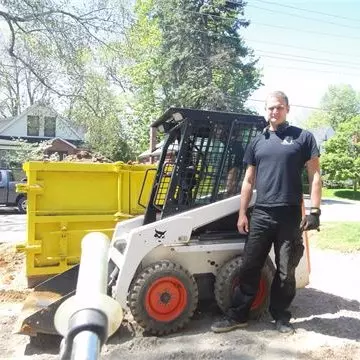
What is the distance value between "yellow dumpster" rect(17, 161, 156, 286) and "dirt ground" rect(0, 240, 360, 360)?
0.70 m

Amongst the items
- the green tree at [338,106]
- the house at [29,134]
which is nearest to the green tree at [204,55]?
the house at [29,134]

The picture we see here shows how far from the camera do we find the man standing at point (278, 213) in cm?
438

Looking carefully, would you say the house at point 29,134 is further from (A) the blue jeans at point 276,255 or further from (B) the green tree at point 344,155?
(A) the blue jeans at point 276,255

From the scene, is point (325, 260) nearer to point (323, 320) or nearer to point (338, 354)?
point (323, 320)

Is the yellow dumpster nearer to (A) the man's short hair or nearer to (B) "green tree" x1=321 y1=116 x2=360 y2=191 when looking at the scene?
(A) the man's short hair

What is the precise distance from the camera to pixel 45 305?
4809 mm

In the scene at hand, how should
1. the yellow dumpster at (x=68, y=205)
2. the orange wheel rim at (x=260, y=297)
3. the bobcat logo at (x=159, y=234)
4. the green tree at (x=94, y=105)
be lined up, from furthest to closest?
the green tree at (x=94, y=105)
the yellow dumpster at (x=68, y=205)
the orange wheel rim at (x=260, y=297)
the bobcat logo at (x=159, y=234)

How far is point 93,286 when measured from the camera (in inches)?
35.8

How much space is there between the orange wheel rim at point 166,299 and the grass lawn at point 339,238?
17.2 feet

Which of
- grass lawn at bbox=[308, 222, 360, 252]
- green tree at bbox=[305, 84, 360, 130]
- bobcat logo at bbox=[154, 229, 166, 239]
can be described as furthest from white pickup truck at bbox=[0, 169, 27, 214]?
green tree at bbox=[305, 84, 360, 130]

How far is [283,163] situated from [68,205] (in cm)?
332

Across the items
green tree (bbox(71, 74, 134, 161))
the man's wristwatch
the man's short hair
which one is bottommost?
the man's wristwatch

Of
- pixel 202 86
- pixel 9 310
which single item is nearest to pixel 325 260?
pixel 9 310

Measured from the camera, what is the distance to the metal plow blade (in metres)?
4.21
